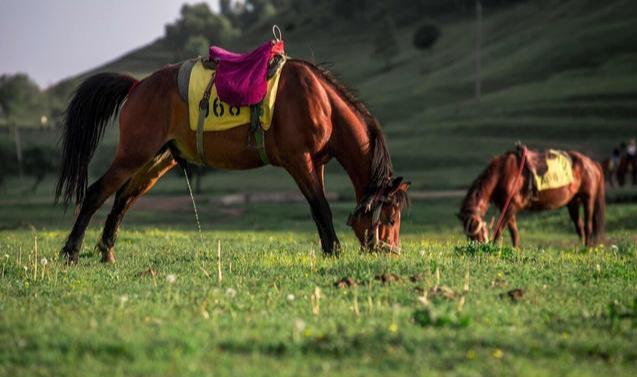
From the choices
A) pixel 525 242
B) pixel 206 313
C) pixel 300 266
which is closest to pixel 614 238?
pixel 525 242

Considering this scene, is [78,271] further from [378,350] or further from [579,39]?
[579,39]

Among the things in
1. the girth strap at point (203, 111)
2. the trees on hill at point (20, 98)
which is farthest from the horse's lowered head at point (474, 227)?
the trees on hill at point (20, 98)

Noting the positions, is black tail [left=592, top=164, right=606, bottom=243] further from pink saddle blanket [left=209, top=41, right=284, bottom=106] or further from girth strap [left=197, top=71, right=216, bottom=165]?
girth strap [left=197, top=71, right=216, bottom=165]

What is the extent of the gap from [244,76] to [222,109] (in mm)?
552

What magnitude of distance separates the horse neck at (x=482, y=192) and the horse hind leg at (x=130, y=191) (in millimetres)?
7150

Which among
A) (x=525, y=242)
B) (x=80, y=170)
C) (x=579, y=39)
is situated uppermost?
(x=579, y=39)

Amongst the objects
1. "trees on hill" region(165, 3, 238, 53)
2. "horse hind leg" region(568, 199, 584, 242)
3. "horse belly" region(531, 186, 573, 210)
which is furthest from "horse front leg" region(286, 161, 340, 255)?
"trees on hill" region(165, 3, 238, 53)

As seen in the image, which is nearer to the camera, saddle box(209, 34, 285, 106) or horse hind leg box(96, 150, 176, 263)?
saddle box(209, 34, 285, 106)

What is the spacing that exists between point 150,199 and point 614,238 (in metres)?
24.1

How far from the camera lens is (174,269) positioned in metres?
10.2

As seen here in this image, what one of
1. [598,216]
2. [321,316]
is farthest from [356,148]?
[598,216]

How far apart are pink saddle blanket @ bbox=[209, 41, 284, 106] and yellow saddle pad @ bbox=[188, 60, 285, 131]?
118 millimetres

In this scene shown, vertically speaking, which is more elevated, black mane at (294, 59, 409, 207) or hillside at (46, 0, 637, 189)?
hillside at (46, 0, 637, 189)

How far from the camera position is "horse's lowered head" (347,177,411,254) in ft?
37.1
